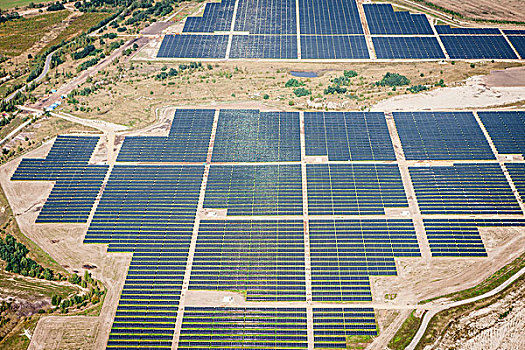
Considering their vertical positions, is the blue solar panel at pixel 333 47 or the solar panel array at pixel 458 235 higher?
the blue solar panel at pixel 333 47

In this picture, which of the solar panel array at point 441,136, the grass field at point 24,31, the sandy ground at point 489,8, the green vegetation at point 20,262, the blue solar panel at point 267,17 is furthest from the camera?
the sandy ground at point 489,8

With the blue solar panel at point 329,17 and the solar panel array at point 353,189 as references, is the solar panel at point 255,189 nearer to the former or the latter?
the solar panel array at point 353,189

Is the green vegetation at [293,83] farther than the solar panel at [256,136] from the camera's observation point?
Yes

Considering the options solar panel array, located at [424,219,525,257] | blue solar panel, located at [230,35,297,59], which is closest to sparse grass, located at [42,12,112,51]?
blue solar panel, located at [230,35,297,59]

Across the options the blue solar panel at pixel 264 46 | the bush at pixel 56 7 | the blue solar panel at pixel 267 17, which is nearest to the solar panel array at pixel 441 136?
the blue solar panel at pixel 264 46

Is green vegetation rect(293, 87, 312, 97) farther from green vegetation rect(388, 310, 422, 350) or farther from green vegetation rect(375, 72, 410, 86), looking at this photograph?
green vegetation rect(388, 310, 422, 350)

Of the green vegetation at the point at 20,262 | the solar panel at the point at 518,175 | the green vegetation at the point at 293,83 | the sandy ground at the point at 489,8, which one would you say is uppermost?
the sandy ground at the point at 489,8

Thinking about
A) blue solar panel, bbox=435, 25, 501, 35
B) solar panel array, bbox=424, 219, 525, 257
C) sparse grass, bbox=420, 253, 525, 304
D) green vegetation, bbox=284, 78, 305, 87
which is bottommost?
sparse grass, bbox=420, 253, 525, 304
